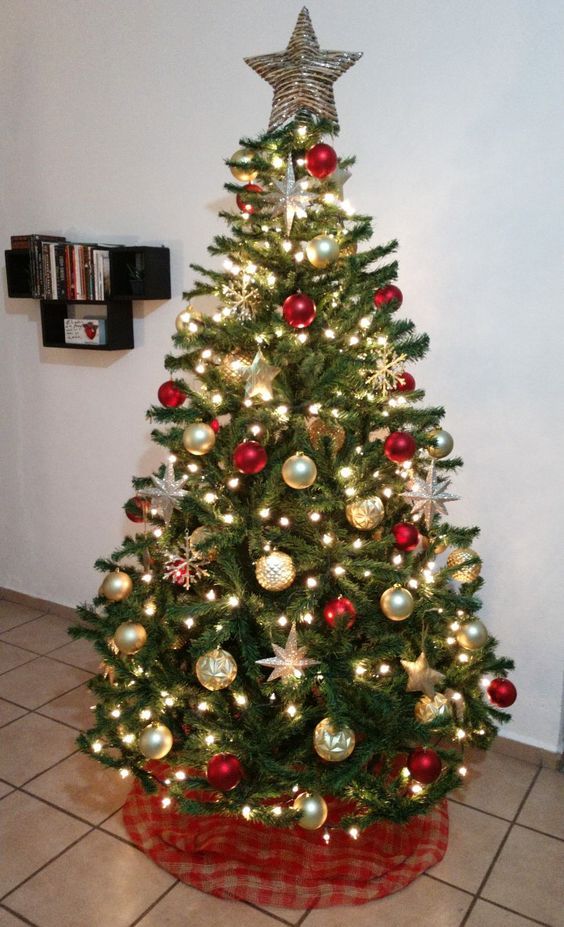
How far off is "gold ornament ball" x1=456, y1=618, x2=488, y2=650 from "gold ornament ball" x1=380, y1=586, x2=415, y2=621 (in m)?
0.26

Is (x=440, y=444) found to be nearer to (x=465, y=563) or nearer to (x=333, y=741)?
(x=465, y=563)

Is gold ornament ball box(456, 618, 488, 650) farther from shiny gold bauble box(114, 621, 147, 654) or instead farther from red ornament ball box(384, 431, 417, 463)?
shiny gold bauble box(114, 621, 147, 654)

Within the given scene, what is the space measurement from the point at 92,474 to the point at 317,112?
65.6 inches

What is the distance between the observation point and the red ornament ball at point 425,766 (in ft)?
5.35

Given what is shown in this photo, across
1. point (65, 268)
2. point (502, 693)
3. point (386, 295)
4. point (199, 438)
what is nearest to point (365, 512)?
point (199, 438)

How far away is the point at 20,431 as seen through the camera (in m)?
3.07

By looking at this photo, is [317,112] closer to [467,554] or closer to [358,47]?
[358,47]

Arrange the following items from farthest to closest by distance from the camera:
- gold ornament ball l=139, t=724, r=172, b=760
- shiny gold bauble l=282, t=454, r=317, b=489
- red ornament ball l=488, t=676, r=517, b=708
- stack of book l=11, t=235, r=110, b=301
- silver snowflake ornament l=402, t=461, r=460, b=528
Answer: stack of book l=11, t=235, r=110, b=301 < red ornament ball l=488, t=676, r=517, b=708 < silver snowflake ornament l=402, t=461, r=460, b=528 < gold ornament ball l=139, t=724, r=172, b=760 < shiny gold bauble l=282, t=454, r=317, b=489

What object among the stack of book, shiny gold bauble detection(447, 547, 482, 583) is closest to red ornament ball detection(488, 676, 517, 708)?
shiny gold bauble detection(447, 547, 482, 583)

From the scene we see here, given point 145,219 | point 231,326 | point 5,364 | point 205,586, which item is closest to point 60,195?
point 145,219

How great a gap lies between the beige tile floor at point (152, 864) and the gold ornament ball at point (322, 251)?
1420 mm

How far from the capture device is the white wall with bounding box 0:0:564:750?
193cm

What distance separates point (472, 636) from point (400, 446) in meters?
0.54

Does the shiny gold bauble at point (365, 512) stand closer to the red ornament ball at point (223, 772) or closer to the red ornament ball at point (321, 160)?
the red ornament ball at point (223, 772)
